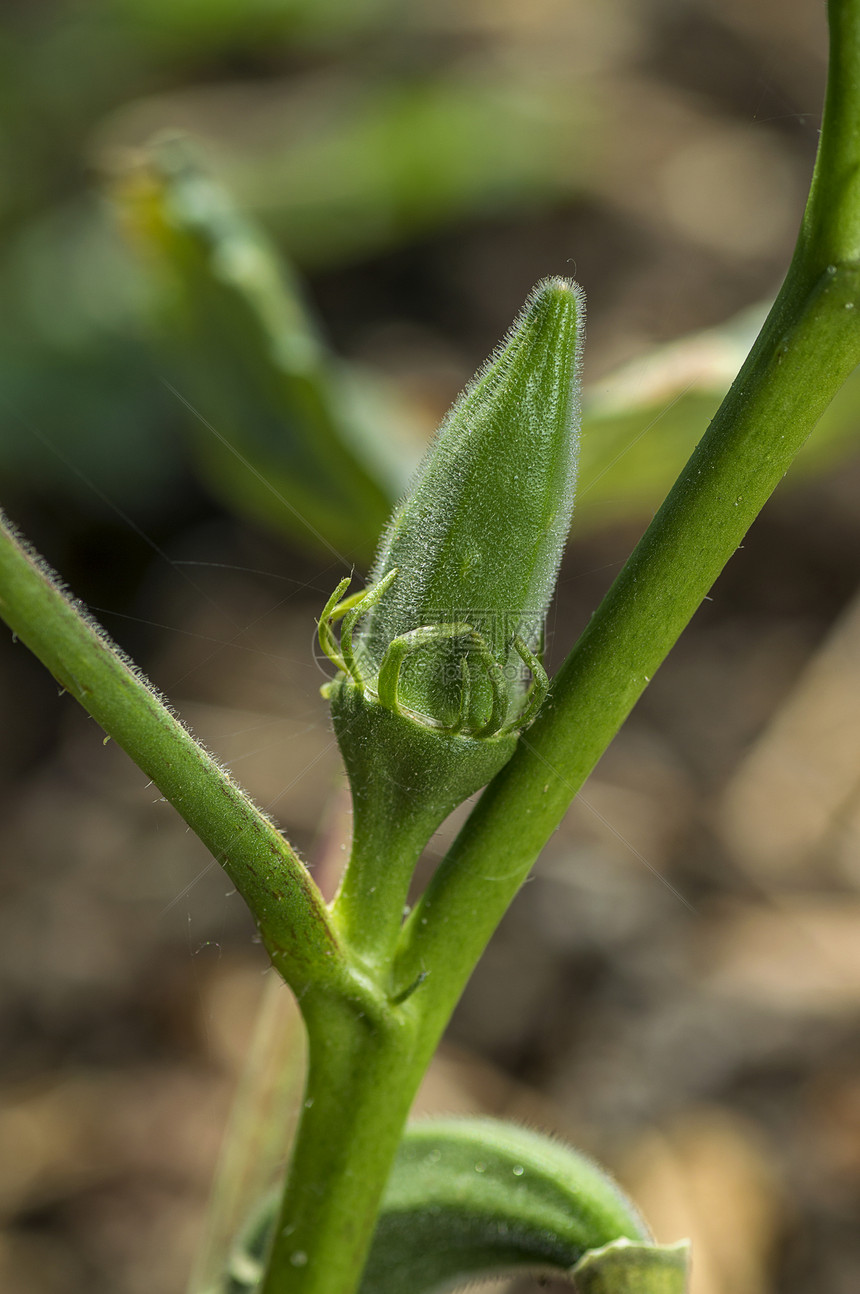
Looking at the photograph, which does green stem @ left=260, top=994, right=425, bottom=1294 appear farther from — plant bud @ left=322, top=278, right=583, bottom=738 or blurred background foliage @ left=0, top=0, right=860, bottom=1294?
blurred background foliage @ left=0, top=0, right=860, bottom=1294

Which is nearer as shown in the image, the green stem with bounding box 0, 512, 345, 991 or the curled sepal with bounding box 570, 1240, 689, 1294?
the green stem with bounding box 0, 512, 345, 991

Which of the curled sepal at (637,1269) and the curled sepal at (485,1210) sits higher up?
the curled sepal at (637,1269)

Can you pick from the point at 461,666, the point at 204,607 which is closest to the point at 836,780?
the point at 204,607

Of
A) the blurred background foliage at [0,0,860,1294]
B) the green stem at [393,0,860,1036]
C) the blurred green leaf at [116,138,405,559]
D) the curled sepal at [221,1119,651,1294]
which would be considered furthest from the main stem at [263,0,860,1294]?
the blurred green leaf at [116,138,405,559]

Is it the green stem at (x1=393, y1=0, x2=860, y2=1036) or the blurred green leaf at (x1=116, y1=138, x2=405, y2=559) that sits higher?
the green stem at (x1=393, y1=0, x2=860, y2=1036)

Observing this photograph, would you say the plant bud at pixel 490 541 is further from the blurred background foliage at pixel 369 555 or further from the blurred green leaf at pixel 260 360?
the blurred green leaf at pixel 260 360

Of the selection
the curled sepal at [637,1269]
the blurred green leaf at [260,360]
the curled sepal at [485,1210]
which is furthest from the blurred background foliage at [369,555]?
the curled sepal at [637,1269]
